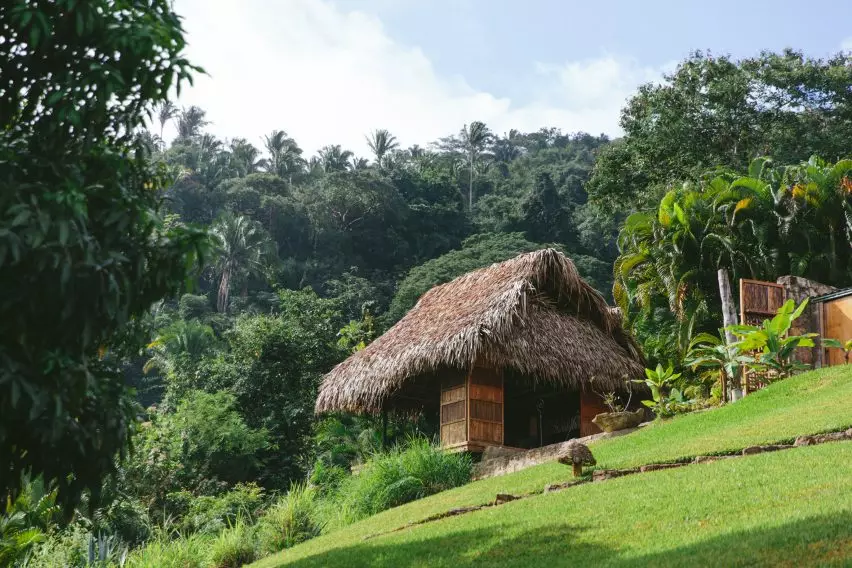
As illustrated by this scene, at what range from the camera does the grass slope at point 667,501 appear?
8594 millimetres

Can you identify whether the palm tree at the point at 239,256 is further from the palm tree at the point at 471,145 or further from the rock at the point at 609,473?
the rock at the point at 609,473

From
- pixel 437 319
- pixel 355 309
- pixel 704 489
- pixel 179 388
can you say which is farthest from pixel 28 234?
pixel 355 309

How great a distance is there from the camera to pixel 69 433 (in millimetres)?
6109

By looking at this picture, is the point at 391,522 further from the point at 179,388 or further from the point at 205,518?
the point at 179,388

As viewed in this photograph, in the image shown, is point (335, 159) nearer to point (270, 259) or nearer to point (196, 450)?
point (270, 259)

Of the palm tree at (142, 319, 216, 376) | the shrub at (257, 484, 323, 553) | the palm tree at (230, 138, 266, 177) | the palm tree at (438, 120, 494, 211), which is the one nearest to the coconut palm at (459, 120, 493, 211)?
the palm tree at (438, 120, 494, 211)

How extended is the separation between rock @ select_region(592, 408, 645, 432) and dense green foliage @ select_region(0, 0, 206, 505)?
10665 mm

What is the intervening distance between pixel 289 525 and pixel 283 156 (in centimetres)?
5479

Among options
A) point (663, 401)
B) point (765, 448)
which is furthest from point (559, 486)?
point (663, 401)

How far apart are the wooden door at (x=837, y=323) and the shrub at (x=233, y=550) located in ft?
30.8

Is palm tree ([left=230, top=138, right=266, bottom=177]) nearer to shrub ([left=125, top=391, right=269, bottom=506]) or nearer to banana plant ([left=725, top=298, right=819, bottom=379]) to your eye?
shrub ([left=125, top=391, right=269, bottom=506])

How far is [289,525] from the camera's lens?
1487cm

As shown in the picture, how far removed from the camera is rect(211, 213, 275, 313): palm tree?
50281mm

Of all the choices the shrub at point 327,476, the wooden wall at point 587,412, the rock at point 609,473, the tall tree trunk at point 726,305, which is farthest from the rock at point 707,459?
the shrub at point 327,476
